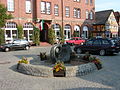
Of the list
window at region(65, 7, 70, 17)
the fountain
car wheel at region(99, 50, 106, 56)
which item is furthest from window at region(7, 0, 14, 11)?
the fountain

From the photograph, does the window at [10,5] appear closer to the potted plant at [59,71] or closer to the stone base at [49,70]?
the stone base at [49,70]

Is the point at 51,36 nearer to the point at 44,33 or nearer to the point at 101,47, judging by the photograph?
the point at 44,33

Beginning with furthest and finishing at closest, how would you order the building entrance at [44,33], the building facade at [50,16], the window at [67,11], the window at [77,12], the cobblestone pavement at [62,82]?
the window at [77,12], the window at [67,11], the building entrance at [44,33], the building facade at [50,16], the cobblestone pavement at [62,82]

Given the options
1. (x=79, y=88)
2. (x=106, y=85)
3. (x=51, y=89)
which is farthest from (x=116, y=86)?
(x=51, y=89)

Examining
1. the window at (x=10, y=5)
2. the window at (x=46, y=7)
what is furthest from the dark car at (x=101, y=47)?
the window at (x=46, y=7)

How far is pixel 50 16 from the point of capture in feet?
116

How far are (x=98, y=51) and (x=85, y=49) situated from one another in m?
1.46

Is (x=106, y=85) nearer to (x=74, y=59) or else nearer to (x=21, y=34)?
(x=74, y=59)

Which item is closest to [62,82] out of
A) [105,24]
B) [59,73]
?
[59,73]

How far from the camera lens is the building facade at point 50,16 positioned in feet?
102

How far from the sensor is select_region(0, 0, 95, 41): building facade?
3106 centimetres

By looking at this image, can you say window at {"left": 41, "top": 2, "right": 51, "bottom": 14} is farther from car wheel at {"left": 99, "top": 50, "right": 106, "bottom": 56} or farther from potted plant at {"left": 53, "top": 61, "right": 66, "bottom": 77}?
potted plant at {"left": 53, "top": 61, "right": 66, "bottom": 77}

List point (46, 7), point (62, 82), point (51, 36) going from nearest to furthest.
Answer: point (62, 82) → point (51, 36) → point (46, 7)

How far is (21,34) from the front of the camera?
30734 mm
